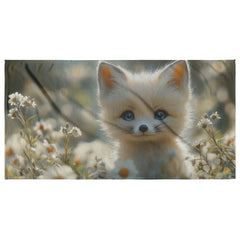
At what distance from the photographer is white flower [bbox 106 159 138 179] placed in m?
3.62

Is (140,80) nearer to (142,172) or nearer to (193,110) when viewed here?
(193,110)

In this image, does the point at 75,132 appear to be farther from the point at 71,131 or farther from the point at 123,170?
the point at 123,170

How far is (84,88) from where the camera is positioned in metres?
3.63

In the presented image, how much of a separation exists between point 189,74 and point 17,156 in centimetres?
214

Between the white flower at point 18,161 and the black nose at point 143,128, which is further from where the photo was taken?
the white flower at point 18,161

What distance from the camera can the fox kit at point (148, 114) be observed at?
356 centimetres

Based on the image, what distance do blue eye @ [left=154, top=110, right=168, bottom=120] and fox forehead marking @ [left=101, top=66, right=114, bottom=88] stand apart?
0.59m

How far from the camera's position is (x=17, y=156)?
366 cm

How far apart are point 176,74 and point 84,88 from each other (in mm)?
1033

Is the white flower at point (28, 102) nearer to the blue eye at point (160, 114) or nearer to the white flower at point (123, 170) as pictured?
the white flower at point (123, 170)

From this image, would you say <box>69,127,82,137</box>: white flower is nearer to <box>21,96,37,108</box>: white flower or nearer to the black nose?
<box>21,96,37,108</box>: white flower

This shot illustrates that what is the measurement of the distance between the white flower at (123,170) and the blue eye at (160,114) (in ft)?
1.89

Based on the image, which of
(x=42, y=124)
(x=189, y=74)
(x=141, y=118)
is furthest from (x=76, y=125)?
(x=189, y=74)

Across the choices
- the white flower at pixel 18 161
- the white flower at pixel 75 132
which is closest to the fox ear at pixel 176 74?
the white flower at pixel 75 132
